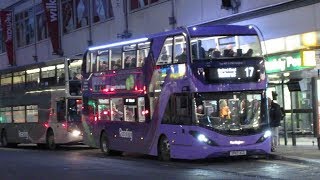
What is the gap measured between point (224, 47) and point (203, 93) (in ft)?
5.46

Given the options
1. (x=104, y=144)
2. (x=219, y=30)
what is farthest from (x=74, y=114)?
(x=219, y=30)

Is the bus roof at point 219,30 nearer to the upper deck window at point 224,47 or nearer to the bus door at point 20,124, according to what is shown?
the upper deck window at point 224,47

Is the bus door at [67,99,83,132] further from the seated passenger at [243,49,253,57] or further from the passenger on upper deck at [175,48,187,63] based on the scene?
the seated passenger at [243,49,253,57]

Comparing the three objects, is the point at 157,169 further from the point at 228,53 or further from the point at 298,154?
the point at 298,154

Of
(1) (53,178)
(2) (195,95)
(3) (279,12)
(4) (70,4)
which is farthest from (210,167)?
(4) (70,4)

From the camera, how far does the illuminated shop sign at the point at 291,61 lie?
21016 millimetres

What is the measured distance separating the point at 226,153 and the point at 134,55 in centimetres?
525

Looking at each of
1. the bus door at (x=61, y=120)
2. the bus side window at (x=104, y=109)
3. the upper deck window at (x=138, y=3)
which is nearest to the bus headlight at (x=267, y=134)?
the bus side window at (x=104, y=109)

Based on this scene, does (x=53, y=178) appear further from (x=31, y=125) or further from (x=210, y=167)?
(x=31, y=125)

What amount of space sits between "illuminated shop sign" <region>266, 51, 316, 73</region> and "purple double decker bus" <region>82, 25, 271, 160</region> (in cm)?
331

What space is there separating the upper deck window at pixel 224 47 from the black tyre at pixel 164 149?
307cm

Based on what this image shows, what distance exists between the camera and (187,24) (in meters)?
27.6

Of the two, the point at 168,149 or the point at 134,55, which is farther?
the point at 134,55

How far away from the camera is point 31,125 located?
98.6 ft
